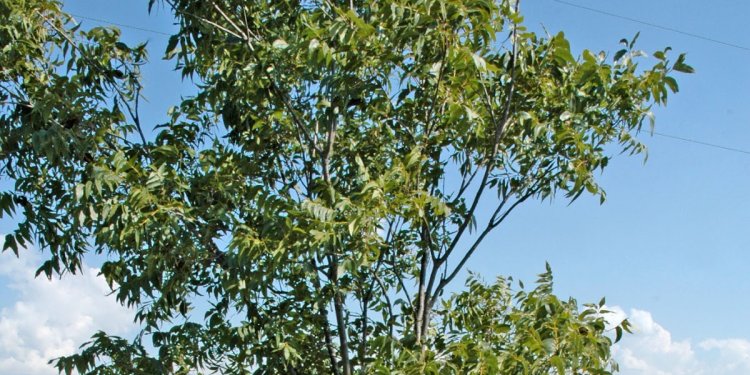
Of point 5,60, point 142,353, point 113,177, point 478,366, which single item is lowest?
point 478,366

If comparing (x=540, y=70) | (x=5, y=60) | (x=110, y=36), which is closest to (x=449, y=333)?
(x=540, y=70)

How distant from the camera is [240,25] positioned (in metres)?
5.57

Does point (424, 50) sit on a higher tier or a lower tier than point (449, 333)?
higher

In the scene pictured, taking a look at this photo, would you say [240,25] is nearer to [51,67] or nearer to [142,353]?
[51,67]

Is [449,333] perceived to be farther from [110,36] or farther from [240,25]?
[110,36]

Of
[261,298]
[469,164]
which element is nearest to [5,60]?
[261,298]

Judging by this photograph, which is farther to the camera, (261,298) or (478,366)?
(261,298)

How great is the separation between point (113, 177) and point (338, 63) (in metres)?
1.44

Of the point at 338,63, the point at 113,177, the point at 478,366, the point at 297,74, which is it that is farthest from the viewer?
the point at 297,74

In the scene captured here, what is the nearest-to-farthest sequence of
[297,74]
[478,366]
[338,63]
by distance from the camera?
[478,366] → [338,63] → [297,74]

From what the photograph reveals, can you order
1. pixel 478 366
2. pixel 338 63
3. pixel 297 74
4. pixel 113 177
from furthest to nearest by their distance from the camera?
pixel 297 74, pixel 338 63, pixel 113 177, pixel 478 366

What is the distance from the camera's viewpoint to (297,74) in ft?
17.2

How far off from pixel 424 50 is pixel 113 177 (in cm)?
193

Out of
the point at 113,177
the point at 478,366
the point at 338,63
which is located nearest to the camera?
the point at 478,366
